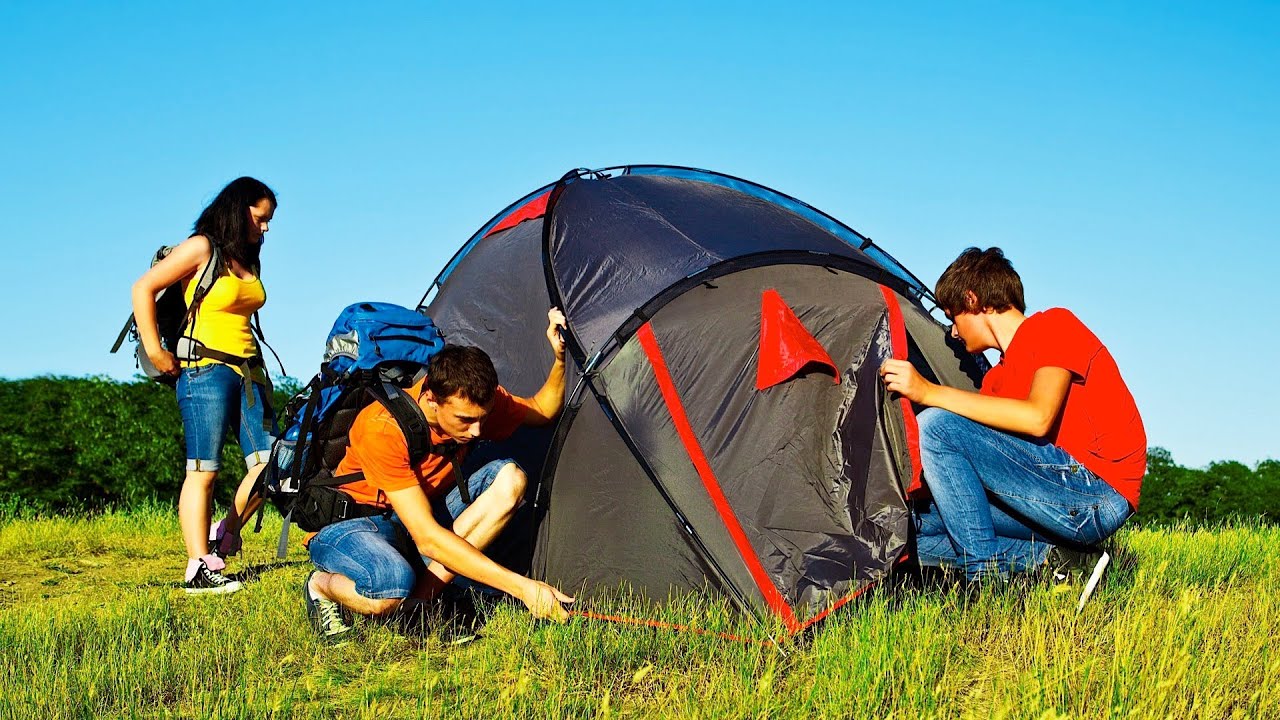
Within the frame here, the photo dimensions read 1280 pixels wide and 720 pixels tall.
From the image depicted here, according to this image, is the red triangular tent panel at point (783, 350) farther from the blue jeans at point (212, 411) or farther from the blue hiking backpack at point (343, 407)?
the blue jeans at point (212, 411)

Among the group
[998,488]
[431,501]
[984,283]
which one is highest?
[984,283]

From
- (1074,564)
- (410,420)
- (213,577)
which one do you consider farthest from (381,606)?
(1074,564)

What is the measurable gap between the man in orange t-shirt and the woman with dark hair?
1.33 metres

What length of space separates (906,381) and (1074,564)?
107 centimetres

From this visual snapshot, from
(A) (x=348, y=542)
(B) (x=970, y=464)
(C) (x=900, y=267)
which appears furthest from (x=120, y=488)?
(B) (x=970, y=464)

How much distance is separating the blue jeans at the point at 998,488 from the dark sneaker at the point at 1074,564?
106 millimetres

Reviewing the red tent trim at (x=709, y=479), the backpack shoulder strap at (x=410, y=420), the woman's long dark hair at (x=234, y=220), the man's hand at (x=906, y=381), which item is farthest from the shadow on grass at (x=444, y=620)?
the woman's long dark hair at (x=234, y=220)

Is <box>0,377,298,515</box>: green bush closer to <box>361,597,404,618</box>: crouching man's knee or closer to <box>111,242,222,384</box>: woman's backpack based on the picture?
<box>111,242,222,384</box>: woman's backpack

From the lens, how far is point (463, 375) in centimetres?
→ 436

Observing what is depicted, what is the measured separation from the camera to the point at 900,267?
19.6 feet

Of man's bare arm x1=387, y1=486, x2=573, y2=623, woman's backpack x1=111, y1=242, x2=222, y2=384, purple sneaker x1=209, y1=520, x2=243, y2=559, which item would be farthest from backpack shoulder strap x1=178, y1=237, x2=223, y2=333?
man's bare arm x1=387, y1=486, x2=573, y2=623

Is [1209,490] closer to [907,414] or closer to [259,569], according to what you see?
[907,414]

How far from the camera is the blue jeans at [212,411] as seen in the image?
5711 mm

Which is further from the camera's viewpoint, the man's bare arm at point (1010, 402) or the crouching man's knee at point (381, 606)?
the crouching man's knee at point (381, 606)
